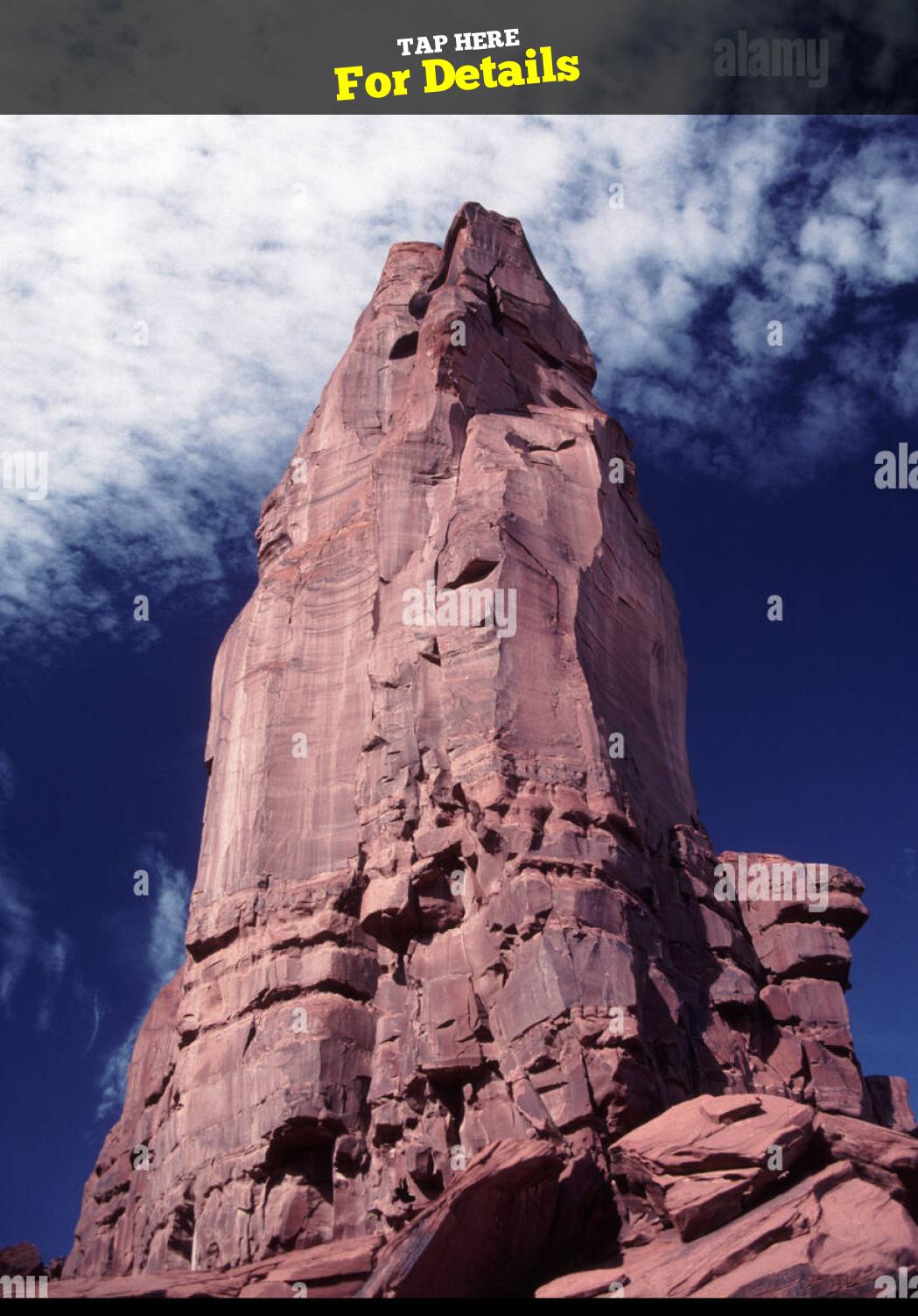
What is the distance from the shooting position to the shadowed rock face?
1209 inches

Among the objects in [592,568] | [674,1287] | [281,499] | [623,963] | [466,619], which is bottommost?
[674,1287]

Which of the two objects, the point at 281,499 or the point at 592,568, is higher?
the point at 281,499

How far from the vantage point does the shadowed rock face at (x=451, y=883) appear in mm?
30719

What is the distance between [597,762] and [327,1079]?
10.0 m

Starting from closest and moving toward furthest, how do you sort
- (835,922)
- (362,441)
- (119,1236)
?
(119,1236)
(835,922)
(362,441)

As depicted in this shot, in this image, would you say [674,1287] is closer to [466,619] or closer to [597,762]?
[597,762]

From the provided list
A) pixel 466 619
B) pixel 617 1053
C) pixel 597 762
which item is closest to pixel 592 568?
pixel 466 619

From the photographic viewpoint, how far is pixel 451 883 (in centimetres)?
3478

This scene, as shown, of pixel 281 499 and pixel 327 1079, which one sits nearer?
pixel 327 1079

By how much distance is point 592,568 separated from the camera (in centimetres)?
4112

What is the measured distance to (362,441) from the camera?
48.4m

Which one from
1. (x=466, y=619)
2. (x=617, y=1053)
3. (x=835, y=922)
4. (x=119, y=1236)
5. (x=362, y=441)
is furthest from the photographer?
(x=362, y=441)

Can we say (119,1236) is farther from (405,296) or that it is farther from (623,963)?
(405,296)

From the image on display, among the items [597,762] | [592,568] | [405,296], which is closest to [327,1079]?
[597,762]
